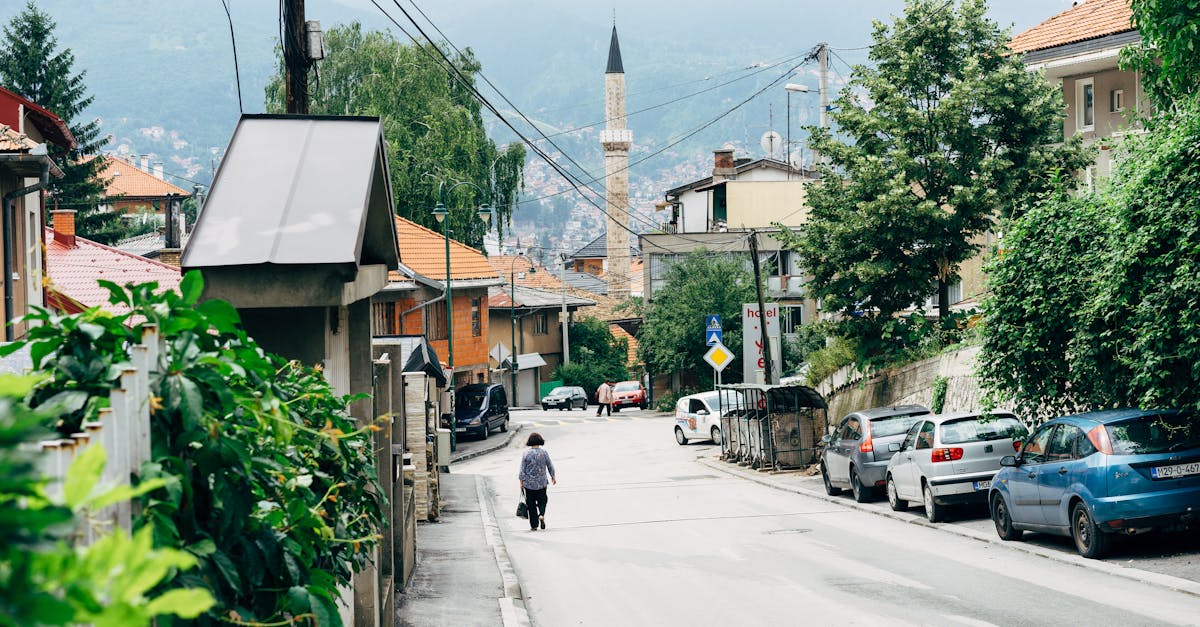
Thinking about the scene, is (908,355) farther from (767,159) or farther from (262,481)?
(767,159)

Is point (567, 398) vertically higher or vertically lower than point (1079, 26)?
lower

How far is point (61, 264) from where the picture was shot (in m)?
29.3

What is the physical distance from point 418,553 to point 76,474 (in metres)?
15.6

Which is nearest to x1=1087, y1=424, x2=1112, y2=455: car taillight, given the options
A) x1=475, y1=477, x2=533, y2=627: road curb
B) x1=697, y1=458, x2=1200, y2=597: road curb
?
x1=697, y1=458, x2=1200, y2=597: road curb

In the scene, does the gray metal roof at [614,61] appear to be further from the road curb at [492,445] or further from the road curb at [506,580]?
the road curb at [506,580]

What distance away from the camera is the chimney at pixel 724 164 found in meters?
74.6

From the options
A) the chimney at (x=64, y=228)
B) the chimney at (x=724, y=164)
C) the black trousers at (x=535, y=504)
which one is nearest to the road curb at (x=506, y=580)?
the black trousers at (x=535, y=504)

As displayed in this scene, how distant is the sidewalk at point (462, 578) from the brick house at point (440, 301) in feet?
64.9

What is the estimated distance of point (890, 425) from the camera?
22656 millimetres

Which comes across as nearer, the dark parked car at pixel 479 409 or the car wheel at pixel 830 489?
the car wheel at pixel 830 489

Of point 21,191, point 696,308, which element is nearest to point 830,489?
point 21,191

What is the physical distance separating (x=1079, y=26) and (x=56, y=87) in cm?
4334

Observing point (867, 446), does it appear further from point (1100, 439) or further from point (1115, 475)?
point (1115, 475)

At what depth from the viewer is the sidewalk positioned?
12281mm
